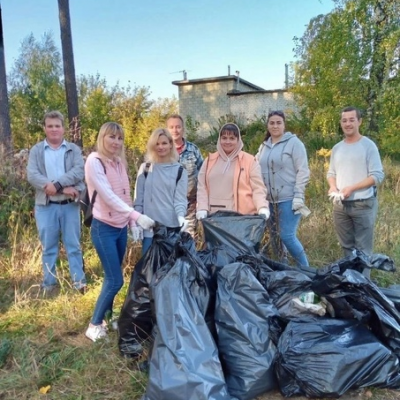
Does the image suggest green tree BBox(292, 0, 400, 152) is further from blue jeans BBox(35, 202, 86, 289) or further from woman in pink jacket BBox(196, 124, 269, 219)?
blue jeans BBox(35, 202, 86, 289)

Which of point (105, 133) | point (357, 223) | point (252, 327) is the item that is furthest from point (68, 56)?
point (252, 327)

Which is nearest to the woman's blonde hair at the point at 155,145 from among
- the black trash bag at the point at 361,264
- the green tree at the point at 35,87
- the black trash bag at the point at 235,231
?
the black trash bag at the point at 235,231

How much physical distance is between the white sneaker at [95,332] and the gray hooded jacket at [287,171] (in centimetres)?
180

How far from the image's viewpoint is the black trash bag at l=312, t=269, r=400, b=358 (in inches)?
88.2

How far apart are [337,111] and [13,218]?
263 inches

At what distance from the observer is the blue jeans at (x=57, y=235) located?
138 inches

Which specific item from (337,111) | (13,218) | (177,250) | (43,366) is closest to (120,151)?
(177,250)

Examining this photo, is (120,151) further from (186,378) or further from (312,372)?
(312,372)

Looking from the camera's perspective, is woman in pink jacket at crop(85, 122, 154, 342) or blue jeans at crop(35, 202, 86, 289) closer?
woman in pink jacket at crop(85, 122, 154, 342)

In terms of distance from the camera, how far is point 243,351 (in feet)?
6.96

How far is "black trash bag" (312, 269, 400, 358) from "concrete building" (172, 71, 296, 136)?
69.0 ft

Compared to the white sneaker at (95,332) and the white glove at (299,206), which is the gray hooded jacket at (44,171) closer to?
the white sneaker at (95,332)

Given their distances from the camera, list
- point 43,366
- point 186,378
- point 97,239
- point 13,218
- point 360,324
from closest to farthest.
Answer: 1. point 186,378
2. point 360,324
3. point 43,366
4. point 97,239
5. point 13,218

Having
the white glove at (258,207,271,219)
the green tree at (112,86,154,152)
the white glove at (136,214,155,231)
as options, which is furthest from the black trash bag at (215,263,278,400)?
the green tree at (112,86,154,152)
